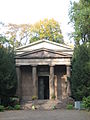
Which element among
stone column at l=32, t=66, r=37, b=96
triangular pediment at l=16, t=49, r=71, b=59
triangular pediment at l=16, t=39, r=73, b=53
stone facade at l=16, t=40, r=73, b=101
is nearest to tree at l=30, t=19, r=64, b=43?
triangular pediment at l=16, t=39, r=73, b=53

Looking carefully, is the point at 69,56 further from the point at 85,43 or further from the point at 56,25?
the point at 56,25

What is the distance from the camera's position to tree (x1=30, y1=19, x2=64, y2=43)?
185 ft

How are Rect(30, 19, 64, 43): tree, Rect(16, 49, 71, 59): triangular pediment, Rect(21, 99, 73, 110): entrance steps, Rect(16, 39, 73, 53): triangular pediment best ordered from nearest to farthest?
Rect(21, 99, 73, 110): entrance steps, Rect(16, 49, 71, 59): triangular pediment, Rect(16, 39, 73, 53): triangular pediment, Rect(30, 19, 64, 43): tree

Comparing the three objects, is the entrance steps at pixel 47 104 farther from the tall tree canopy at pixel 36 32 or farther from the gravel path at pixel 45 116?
the tall tree canopy at pixel 36 32

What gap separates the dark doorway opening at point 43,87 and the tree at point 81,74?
8.22m

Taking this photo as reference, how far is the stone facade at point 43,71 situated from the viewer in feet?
109

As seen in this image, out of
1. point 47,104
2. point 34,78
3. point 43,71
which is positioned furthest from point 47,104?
point 43,71

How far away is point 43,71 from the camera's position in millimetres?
35906

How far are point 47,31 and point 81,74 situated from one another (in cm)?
3004

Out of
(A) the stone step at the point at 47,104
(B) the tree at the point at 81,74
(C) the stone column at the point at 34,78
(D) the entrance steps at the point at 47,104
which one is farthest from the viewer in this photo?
(C) the stone column at the point at 34,78

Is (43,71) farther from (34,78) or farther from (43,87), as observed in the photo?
(34,78)

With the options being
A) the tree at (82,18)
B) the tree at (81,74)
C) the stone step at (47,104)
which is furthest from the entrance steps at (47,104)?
the tree at (82,18)

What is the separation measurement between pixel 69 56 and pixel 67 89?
3.88 meters

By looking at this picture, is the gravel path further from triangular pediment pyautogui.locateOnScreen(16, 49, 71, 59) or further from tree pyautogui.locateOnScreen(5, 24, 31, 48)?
tree pyautogui.locateOnScreen(5, 24, 31, 48)
